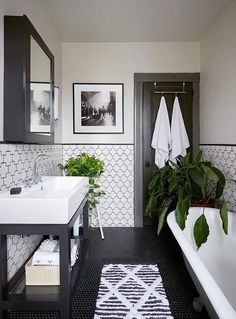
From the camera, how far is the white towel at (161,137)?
131 inches

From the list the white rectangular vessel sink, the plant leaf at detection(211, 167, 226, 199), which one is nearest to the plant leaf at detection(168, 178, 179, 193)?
the plant leaf at detection(211, 167, 226, 199)

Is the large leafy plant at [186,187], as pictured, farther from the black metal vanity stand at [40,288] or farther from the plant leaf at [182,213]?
the black metal vanity stand at [40,288]

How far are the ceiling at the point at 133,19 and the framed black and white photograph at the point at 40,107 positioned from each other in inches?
37.7

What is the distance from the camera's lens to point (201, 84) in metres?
3.38

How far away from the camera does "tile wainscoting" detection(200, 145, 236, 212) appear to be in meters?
2.47

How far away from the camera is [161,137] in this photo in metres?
3.35

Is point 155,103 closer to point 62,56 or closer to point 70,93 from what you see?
point 70,93

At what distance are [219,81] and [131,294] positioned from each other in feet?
7.74

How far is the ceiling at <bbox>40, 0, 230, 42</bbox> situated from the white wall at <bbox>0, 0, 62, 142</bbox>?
0.10 meters

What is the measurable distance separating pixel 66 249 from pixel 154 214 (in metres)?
2.22

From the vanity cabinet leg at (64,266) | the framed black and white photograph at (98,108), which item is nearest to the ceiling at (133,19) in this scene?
the framed black and white photograph at (98,108)

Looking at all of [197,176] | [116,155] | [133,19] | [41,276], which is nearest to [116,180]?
[116,155]

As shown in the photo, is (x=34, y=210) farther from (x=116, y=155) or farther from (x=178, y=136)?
(x=178, y=136)

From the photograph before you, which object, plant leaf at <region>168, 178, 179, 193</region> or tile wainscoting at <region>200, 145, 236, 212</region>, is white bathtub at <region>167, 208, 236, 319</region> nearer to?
plant leaf at <region>168, 178, 179, 193</region>
